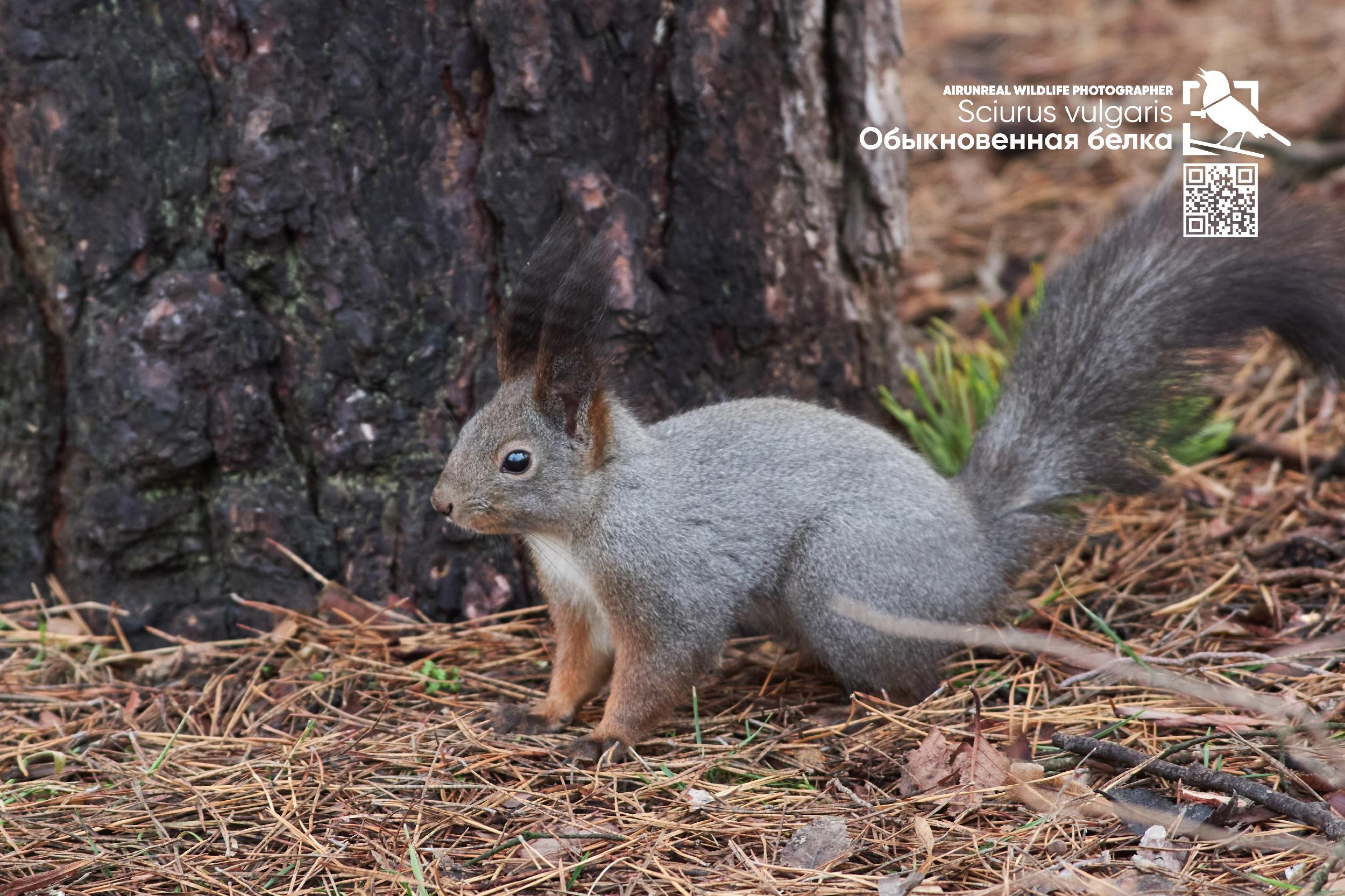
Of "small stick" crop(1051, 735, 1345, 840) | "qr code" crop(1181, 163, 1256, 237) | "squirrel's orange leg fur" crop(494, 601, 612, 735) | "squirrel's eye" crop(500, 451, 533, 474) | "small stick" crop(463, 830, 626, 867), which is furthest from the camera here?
"qr code" crop(1181, 163, 1256, 237)

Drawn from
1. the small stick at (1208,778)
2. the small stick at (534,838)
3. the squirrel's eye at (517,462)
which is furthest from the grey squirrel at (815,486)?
the small stick at (1208,778)

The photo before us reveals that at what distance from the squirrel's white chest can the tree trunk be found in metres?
0.35

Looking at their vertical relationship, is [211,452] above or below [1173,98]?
below

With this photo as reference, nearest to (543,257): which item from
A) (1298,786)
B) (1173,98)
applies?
(1298,786)

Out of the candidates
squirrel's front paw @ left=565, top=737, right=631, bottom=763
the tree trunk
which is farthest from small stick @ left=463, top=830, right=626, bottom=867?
the tree trunk

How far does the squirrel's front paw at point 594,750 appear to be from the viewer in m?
2.93

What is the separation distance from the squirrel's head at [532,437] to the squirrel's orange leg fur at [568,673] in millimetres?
271

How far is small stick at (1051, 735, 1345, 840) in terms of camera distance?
7.48ft

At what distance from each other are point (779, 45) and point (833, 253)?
2.11ft

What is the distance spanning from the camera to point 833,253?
376 cm

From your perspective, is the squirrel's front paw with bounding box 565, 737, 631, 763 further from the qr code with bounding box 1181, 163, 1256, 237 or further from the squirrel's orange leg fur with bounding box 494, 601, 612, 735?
the qr code with bounding box 1181, 163, 1256, 237

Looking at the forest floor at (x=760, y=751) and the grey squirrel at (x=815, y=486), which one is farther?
the grey squirrel at (x=815, y=486)

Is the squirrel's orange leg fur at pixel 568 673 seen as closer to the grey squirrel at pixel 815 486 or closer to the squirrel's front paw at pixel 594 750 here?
the grey squirrel at pixel 815 486

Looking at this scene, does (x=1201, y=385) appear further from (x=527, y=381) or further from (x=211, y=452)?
(x=211, y=452)
